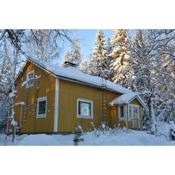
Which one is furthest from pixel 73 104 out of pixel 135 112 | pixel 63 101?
pixel 135 112

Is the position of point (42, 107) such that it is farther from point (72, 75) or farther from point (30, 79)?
point (72, 75)

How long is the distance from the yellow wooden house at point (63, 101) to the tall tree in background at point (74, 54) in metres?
0.27

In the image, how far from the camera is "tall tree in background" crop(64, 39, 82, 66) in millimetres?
5602

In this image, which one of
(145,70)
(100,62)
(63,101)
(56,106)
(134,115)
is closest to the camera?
(56,106)

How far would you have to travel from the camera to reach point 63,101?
689cm

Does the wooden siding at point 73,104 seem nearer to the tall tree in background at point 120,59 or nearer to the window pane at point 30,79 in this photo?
the window pane at point 30,79

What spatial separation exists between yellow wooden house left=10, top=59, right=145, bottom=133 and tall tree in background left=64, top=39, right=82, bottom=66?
0.27m

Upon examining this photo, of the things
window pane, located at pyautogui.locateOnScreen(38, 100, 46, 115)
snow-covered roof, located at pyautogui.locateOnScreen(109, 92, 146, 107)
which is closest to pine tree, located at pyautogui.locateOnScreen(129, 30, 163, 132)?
snow-covered roof, located at pyautogui.locateOnScreen(109, 92, 146, 107)

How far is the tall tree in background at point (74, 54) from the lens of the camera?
18.4 feet

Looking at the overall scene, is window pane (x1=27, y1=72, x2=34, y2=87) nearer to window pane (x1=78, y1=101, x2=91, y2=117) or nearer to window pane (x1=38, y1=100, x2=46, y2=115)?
window pane (x1=38, y1=100, x2=46, y2=115)

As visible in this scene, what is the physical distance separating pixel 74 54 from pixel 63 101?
1.23 meters
